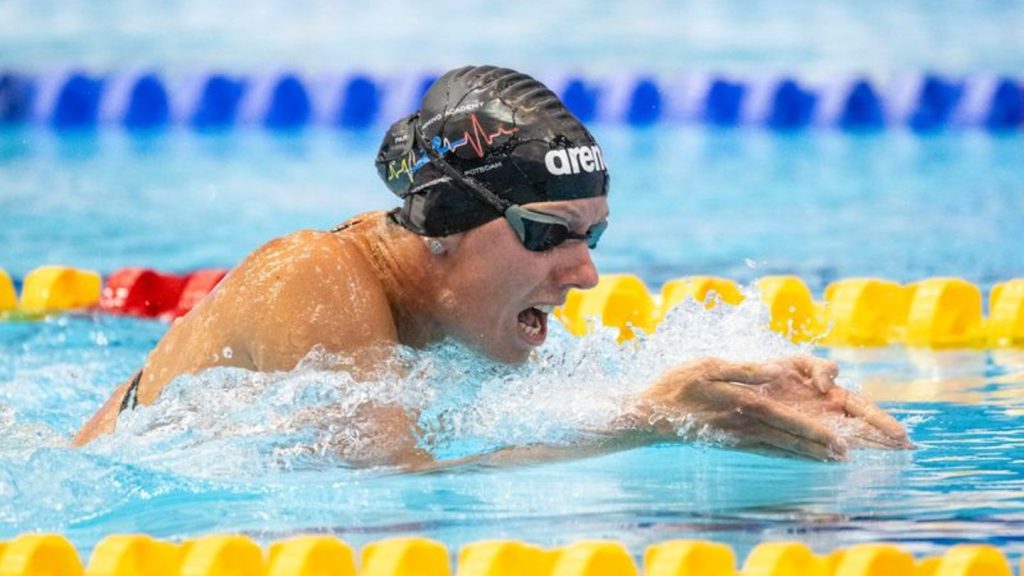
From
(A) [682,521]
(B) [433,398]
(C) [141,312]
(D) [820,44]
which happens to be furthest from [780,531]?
(D) [820,44]

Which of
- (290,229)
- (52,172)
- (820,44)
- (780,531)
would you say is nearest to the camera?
(780,531)

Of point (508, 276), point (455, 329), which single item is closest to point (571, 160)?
point (508, 276)

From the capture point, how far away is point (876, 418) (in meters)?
3.49

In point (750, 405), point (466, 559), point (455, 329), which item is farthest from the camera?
point (455, 329)

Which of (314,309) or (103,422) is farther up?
(314,309)

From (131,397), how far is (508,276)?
854 mm

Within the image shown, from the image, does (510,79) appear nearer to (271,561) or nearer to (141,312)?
(271,561)

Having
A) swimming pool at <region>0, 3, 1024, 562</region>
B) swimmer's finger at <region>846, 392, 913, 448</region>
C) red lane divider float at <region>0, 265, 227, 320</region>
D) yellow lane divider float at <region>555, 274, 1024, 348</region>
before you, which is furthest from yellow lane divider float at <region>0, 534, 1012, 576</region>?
red lane divider float at <region>0, 265, 227, 320</region>

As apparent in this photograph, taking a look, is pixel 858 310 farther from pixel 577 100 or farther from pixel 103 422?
pixel 577 100

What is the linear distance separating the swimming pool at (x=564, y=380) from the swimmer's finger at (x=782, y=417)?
0.45ft

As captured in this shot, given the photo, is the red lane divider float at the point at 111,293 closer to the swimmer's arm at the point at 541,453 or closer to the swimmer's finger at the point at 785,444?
the swimmer's arm at the point at 541,453

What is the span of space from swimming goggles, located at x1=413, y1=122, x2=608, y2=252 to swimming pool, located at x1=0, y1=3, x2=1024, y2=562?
1.01 feet

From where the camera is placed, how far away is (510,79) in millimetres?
3500

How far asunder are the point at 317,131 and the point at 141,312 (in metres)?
5.60
